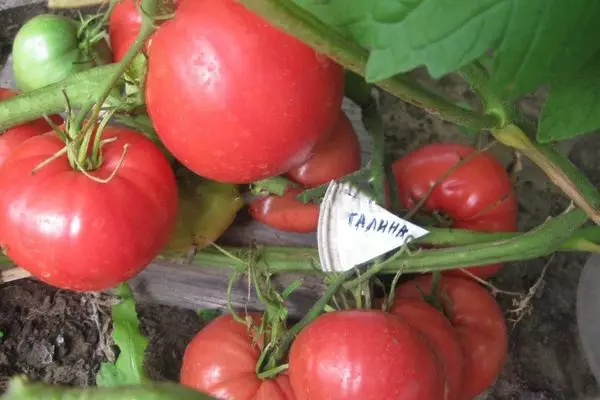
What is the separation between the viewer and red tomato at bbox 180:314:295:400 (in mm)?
684

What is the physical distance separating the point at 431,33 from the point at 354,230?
0.33m

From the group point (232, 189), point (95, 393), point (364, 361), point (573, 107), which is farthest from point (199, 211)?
point (95, 393)

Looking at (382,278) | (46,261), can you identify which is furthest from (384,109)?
(46,261)

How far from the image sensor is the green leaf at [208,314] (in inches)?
33.9

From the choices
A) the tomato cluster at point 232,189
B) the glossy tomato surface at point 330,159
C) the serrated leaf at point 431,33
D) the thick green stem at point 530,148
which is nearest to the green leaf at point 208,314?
the tomato cluster at point 232,189

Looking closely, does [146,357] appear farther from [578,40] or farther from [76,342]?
[578,40]

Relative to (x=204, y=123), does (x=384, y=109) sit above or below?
below

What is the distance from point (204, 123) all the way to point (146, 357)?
0.42 m

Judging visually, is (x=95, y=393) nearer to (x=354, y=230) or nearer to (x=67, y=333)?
(x=354, y=230)

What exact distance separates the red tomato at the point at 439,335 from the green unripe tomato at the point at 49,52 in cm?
48

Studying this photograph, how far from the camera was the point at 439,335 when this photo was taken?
683mm

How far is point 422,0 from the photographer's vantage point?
0.37 metres

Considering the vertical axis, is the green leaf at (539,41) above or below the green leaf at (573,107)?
above

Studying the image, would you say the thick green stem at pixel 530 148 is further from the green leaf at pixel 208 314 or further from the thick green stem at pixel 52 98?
the green leaf at pixel 208 314
